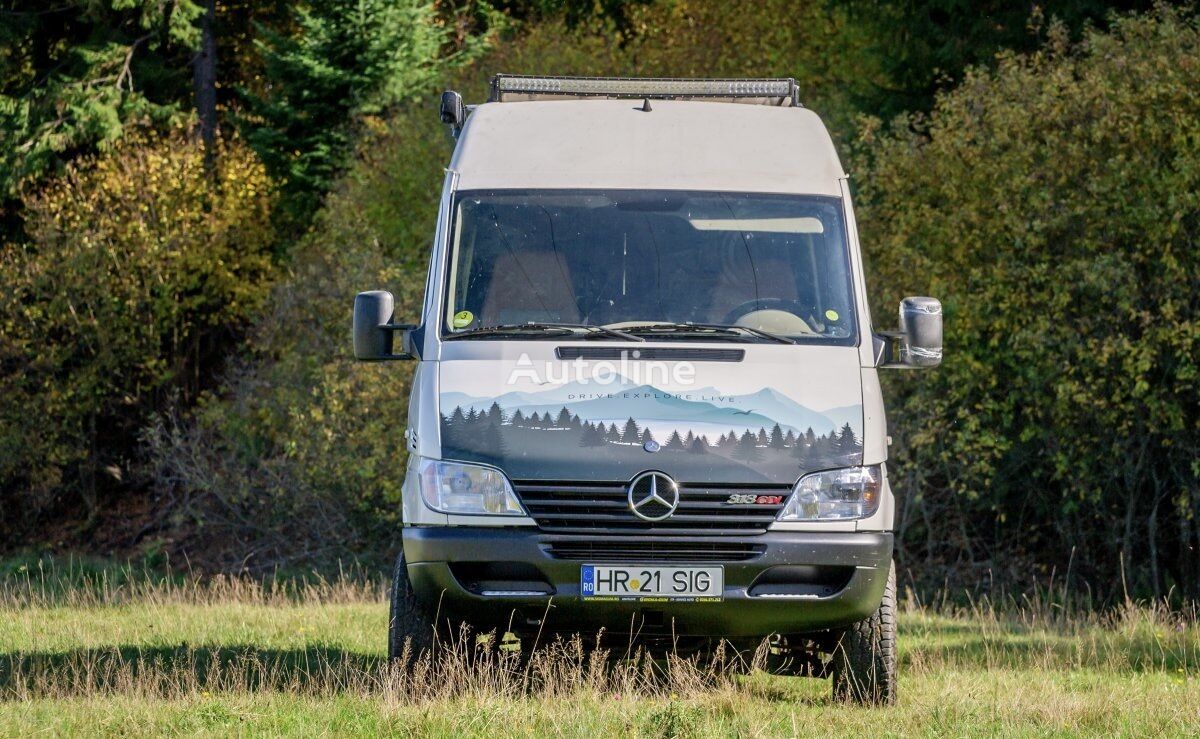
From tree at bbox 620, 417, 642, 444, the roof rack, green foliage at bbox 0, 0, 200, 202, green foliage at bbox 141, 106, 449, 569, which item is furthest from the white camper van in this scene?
green foliage at bbox 0, 0, 200, 202

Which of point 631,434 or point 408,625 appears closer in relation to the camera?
point 631,434

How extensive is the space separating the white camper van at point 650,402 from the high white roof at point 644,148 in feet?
0.05

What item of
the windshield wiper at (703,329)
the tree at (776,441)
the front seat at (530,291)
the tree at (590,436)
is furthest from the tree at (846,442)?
the front seat at (530,291)

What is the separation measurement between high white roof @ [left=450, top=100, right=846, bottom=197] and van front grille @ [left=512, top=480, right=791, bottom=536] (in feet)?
5.45

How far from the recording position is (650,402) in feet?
22.6

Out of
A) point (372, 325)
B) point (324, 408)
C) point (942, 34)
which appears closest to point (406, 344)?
point (372, 325)

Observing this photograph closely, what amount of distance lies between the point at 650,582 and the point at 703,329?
119 cm

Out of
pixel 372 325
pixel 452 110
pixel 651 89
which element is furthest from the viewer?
pixel 651 89

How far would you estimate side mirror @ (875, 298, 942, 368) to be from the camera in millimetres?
7566

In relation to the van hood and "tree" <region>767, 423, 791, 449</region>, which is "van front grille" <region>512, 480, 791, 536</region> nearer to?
the van hood

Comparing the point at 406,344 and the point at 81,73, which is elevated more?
the point at 81,73

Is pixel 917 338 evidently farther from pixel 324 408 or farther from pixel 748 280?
pixel 324 408

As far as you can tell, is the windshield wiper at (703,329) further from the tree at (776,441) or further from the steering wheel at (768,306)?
the tree at (776,441)

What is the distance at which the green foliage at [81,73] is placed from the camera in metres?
29.1
